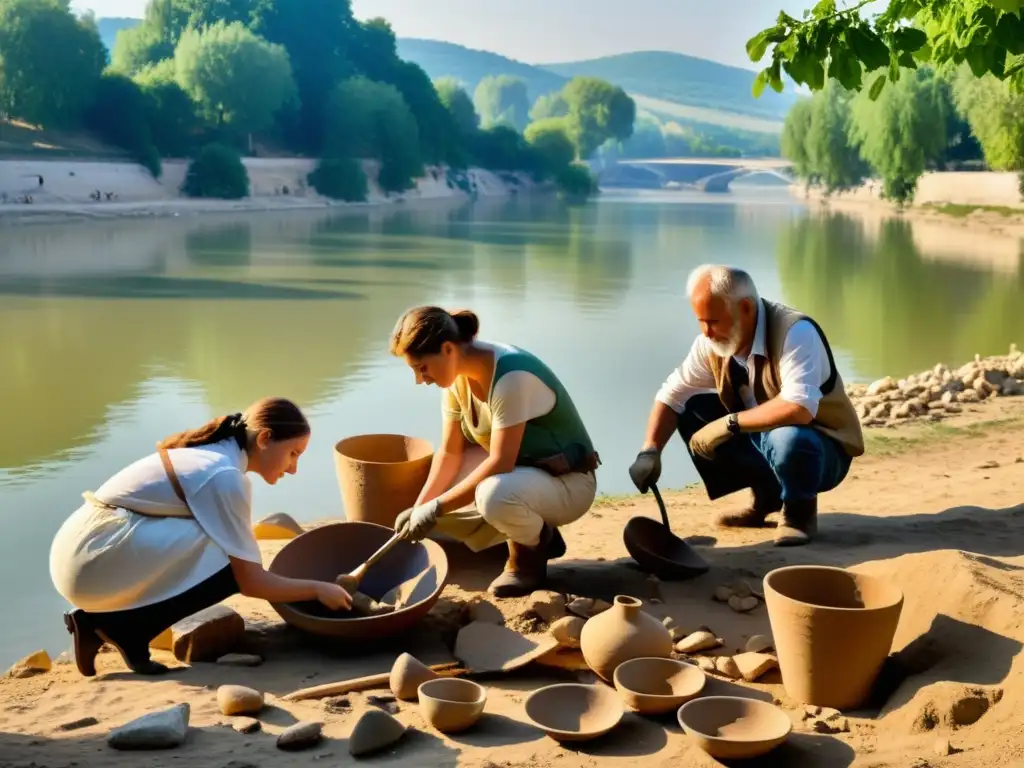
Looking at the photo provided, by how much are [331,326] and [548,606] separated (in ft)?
32.7

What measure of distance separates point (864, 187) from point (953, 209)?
16037 millimetres

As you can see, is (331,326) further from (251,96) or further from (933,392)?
(251,96)

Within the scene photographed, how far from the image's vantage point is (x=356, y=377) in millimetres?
10422

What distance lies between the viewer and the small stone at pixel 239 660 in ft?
12.1

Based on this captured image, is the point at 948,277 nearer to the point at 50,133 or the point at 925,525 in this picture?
the point at 925,525

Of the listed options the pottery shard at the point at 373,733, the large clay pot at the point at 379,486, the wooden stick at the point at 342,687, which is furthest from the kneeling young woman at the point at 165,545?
the large clay pot at the point at 379,486

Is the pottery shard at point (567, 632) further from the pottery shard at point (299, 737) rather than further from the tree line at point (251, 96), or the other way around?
the tree line at point (251, 96)

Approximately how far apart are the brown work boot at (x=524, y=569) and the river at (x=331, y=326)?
1.21 m

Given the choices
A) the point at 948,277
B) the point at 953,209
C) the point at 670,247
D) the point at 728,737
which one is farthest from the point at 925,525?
the point at 953,209

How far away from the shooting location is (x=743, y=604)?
4.03 metres

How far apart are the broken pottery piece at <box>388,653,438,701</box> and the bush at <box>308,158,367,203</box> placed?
2020 inches

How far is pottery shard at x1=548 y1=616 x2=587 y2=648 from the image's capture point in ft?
12.2

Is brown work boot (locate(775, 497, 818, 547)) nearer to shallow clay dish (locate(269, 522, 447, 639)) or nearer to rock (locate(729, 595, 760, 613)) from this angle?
rock (locate(729, 595, 760, 613))

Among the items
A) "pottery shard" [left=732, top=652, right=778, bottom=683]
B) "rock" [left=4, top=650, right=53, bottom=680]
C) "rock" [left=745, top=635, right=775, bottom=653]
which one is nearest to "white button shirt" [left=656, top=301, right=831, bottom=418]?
"rock" [left=745, top=635, right=775, bottom=653]
